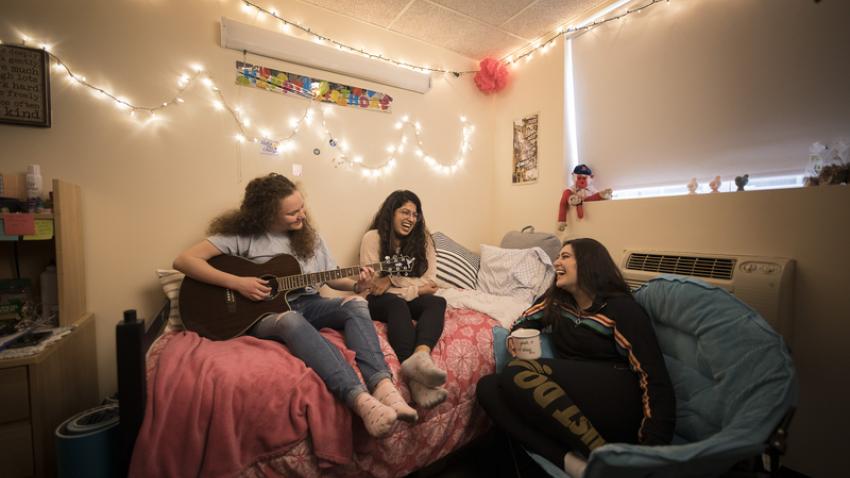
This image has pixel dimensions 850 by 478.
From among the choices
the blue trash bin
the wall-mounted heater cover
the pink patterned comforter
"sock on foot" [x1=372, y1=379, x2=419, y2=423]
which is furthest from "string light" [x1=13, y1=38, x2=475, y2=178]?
"sock on foot" [x1=372, y1=379, x2=419, y2=423]

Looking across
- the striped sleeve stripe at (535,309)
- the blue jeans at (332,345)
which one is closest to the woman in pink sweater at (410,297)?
the blue jeans at (332,345)

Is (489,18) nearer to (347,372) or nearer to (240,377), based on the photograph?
(347,372)

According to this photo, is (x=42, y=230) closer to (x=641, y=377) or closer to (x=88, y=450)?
(x=88, y=450)

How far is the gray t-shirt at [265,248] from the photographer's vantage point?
1.54 m

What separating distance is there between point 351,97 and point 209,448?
79.6 inches

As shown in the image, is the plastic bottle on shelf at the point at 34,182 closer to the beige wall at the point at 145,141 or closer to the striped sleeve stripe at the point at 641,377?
the beige wall at the point at 145,141

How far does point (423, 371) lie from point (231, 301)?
2.85 ft

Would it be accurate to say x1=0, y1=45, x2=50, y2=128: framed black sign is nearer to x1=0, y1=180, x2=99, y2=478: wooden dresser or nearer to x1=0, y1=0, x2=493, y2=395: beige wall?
x1=0, y1=0, x2=493, y2=395: beige wall

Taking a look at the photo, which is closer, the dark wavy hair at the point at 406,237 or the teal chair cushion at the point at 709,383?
the teal chair cushion at the point at 709,383

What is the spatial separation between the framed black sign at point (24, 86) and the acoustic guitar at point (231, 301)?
1.01 meters

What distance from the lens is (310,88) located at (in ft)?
6.92

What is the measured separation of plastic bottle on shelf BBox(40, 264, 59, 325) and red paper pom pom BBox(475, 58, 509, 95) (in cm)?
285

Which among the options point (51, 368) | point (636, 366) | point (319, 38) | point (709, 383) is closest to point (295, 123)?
point (319, 38)

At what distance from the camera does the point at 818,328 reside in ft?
4.52
